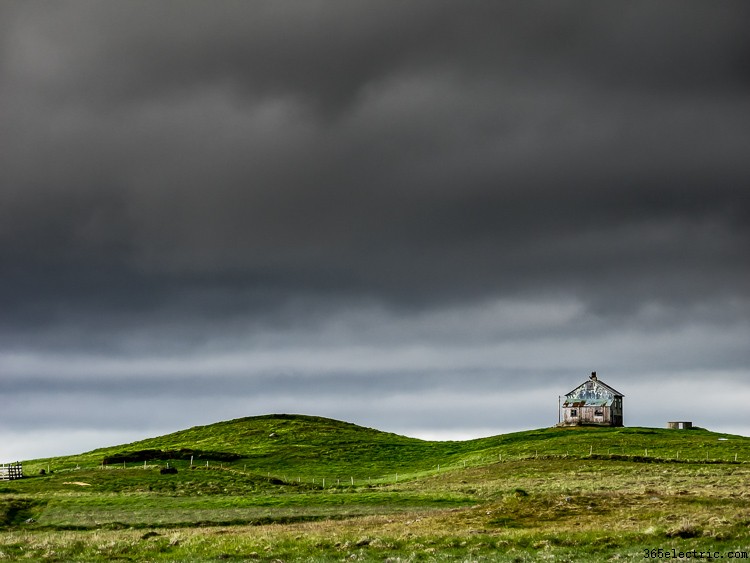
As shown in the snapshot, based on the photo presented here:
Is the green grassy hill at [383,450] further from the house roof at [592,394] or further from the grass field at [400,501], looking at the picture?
the house roof at [592,394]

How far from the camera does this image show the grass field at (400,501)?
40344 millimetres

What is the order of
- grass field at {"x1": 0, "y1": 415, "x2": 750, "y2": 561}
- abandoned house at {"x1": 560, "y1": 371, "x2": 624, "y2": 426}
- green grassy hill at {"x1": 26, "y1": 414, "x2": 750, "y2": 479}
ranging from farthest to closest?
abandoned house at {"x1": 560, "y1": 371, "x2": 624, "y2": 426}, green grassy hill at {"x1": 26, "y1": 414, "x2": 750, "y2": 479}, grass field at {"x1": 0, "y1": 415, "x2": 750, "y2": 561}

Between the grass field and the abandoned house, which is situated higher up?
the abandoned house

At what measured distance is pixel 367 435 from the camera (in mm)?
Answer: 176125

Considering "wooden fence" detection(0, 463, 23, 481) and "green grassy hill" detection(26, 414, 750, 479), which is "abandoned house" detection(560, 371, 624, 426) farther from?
"wooden fence" detection(0, 463, 23, 481)

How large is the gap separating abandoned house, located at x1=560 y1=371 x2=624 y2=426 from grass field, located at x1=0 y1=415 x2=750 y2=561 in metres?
9.48

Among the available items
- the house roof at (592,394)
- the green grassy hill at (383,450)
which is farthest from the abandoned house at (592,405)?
the green grassy hill at (383,450)

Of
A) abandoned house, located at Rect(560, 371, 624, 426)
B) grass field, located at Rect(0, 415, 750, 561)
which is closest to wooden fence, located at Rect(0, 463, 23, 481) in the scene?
grass field, located at Rect(0, 415, 750, 561)

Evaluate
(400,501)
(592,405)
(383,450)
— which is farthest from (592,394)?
(400,501)

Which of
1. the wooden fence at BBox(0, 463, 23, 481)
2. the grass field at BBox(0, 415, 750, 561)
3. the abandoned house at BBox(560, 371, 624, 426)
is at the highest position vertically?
the abandoned house at BBox(560, 371, 624, 426)

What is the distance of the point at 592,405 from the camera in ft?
534

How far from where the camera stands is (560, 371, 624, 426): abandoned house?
16238 centimetres

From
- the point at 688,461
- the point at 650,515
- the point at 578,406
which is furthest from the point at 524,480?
the point at 578,406

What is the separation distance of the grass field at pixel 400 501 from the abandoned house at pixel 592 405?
9.48m
